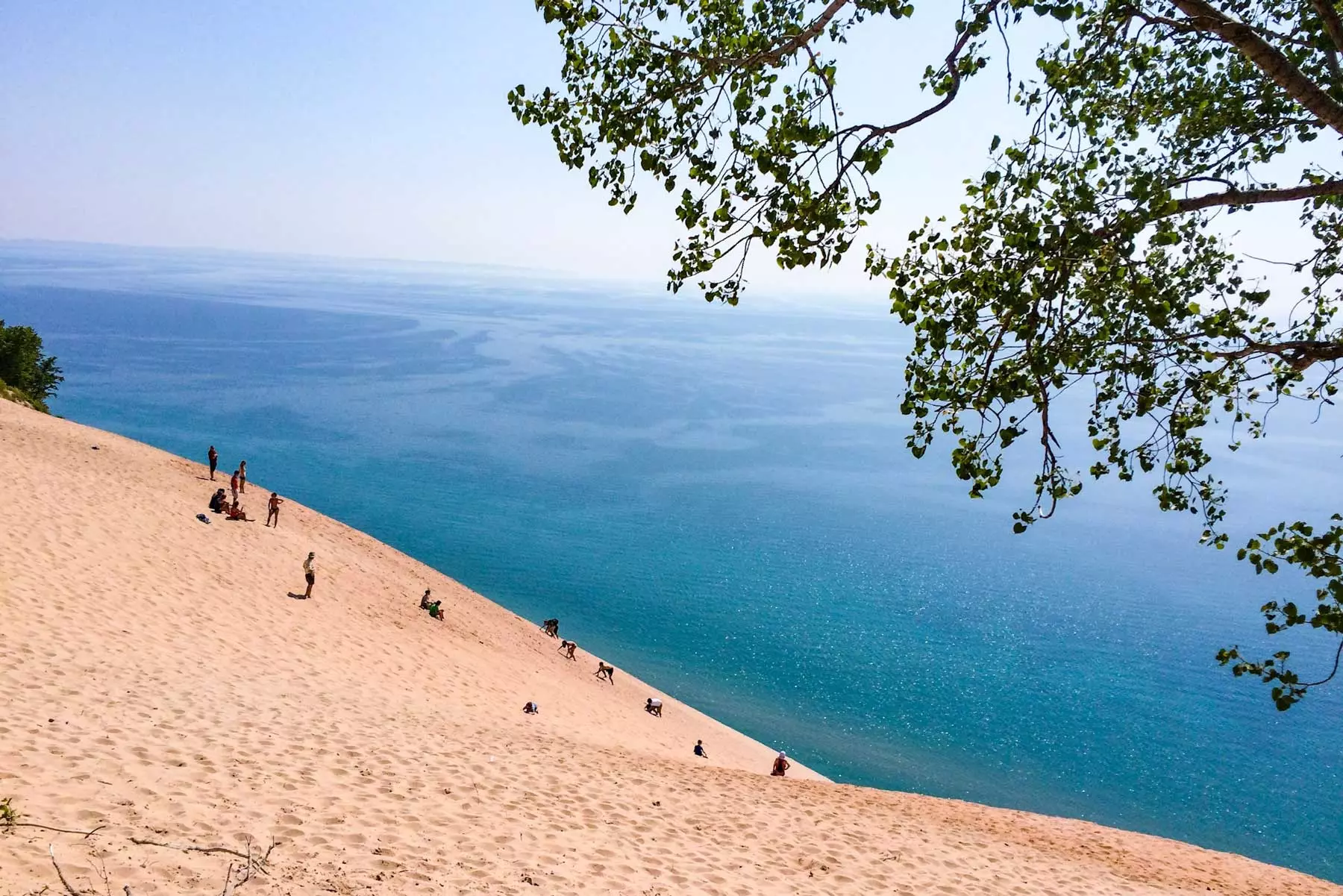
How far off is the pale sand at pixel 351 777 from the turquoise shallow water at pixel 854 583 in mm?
10987

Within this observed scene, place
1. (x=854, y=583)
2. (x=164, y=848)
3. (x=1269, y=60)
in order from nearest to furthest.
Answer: (x=1269, y=60)
(x=164, y=848)
(x=854, y=583)

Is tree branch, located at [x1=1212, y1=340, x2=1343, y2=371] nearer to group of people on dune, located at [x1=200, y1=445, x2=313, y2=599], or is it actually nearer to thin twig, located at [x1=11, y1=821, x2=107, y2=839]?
thin twig, located at [x1=11, y1=821, x2=107, y2=839]

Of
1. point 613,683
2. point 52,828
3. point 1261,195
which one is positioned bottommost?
point 613,683

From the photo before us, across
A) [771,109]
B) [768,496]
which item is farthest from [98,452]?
[768,496]

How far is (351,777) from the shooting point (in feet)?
32.5

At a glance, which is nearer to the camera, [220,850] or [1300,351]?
[1300,351]

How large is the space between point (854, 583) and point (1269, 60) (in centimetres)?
5090

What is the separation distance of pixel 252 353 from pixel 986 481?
620 ft

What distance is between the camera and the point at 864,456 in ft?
339

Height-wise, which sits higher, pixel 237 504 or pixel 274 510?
pixel 237 504

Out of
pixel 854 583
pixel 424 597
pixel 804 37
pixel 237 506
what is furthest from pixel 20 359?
pixel 804 37

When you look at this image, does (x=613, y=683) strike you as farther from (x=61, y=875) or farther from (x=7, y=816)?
(x=61, y=875)

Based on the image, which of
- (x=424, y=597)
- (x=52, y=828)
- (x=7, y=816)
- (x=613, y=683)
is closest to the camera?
(x=7, y=816)

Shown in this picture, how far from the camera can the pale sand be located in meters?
7.60
